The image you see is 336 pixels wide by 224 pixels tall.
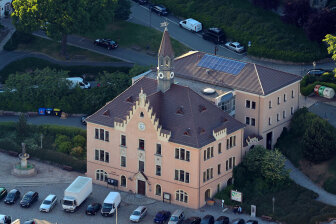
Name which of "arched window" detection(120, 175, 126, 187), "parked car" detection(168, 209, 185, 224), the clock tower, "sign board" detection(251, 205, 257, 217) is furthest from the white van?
"sign board" detection(251, 205, 257, 217)

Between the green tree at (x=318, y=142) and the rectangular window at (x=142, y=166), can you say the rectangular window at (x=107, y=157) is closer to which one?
the rectangular window at (x=142, y=166)

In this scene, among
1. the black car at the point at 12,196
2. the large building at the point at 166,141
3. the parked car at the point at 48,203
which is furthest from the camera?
the black car at the point at 12,196

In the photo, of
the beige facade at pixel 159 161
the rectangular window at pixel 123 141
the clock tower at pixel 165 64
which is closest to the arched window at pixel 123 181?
the beige facade at pixel 159 161

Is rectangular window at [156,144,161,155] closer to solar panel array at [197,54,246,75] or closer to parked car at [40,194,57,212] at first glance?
parked car at [40,194,57,212]

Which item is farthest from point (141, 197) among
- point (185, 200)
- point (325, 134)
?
point (325, 134)

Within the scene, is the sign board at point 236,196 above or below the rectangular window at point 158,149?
below

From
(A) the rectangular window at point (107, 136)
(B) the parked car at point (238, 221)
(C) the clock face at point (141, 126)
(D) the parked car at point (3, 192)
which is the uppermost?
(C) the clock face at point (141, 126)

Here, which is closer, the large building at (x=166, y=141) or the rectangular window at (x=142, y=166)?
the large building at (x=166, y=141)

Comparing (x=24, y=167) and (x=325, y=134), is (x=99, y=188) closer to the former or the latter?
(x=24, y=167)
